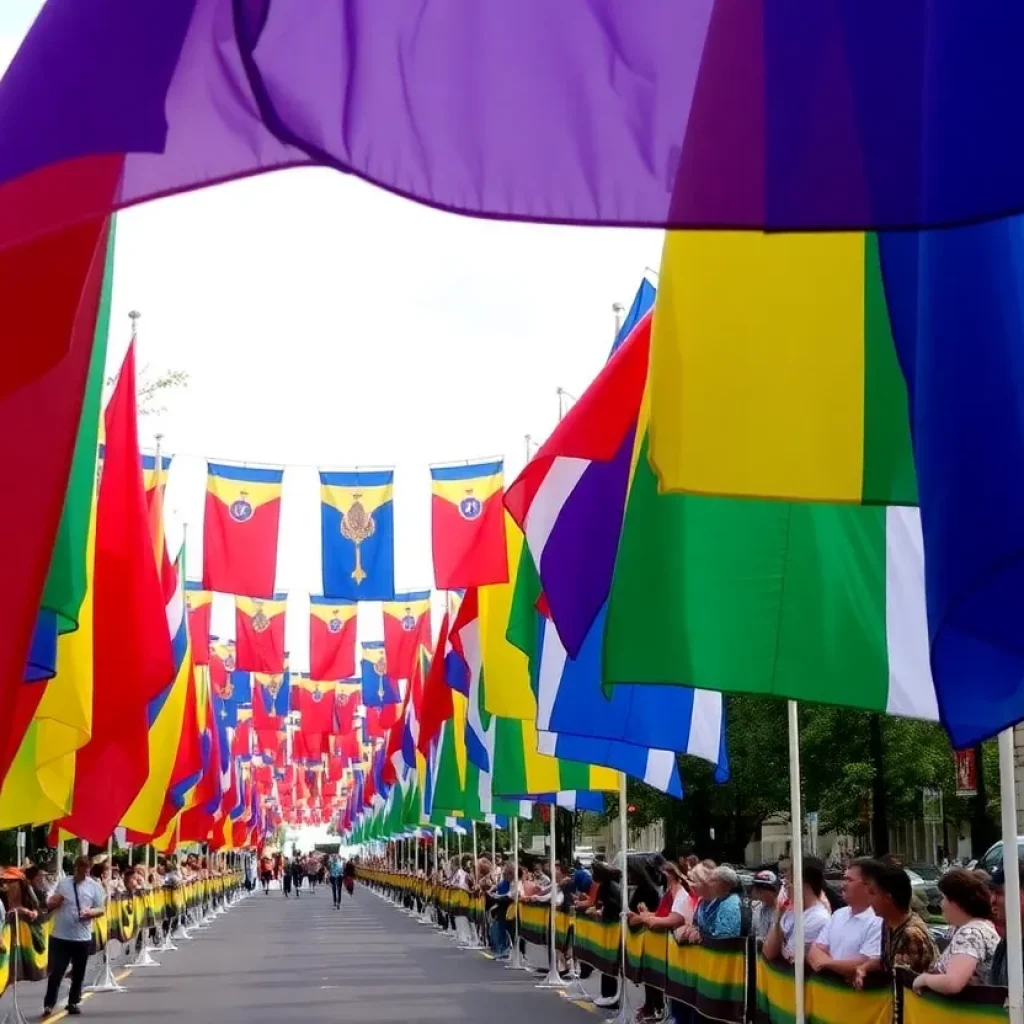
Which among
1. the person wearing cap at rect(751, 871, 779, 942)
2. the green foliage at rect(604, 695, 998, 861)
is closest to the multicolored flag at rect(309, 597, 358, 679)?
the green foliage at rect(604, 695, 998, 861)

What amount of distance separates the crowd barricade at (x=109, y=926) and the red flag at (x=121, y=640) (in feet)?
10.4

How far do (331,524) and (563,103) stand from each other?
23.2 m

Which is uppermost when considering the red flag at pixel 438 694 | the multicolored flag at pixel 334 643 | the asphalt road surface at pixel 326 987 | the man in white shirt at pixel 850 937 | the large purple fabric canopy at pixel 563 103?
the multicolored flag at pixel 334 643

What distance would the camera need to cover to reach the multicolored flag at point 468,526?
22844 mm

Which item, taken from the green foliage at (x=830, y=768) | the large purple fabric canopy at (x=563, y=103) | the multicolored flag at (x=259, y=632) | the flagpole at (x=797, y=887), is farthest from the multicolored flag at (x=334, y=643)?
the large purple fabric canopy at (x=563, y=103)

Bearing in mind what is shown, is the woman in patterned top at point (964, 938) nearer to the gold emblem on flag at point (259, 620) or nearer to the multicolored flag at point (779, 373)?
the multicolored flag at point (779, 373)

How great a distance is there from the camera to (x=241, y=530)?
1129 inches

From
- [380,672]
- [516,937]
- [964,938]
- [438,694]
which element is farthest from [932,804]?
[964,938]

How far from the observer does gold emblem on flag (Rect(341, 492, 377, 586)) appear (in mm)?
29188

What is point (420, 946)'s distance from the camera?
38.3 meters

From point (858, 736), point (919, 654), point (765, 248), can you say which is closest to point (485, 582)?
point (919, 654)

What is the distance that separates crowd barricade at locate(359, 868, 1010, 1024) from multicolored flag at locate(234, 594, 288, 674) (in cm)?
1789

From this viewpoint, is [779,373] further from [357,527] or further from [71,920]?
[357,527]

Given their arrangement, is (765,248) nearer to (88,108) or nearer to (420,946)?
(88,108)
